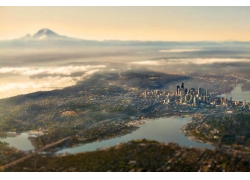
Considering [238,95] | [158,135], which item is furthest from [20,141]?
[238,95]

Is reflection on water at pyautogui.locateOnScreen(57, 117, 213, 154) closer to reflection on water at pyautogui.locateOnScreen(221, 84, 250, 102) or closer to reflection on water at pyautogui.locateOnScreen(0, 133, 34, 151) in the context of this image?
reflection on water at pyautogui.locateOnScreen(0, 133, 34, 151)

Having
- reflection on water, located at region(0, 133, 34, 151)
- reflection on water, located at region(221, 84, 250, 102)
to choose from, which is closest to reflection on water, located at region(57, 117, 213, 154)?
reflection on water, located at region(0, 133, 34, 151)

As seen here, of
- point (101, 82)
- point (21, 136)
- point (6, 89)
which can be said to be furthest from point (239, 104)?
point (6, 89)

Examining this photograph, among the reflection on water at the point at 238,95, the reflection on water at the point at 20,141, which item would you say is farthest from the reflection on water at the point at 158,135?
the reflection on water at the point at 238,95

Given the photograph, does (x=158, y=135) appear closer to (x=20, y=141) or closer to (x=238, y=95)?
(x=20, y=141)

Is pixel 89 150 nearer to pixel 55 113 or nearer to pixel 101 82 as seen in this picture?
pixel 55 113

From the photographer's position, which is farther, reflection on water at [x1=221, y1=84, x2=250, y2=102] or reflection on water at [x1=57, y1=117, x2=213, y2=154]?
reflection on water at [x1=221, y1=84, x2=250, y2=102]

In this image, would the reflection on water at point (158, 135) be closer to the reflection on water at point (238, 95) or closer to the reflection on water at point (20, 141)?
the reflection on water at point (20, 141)
